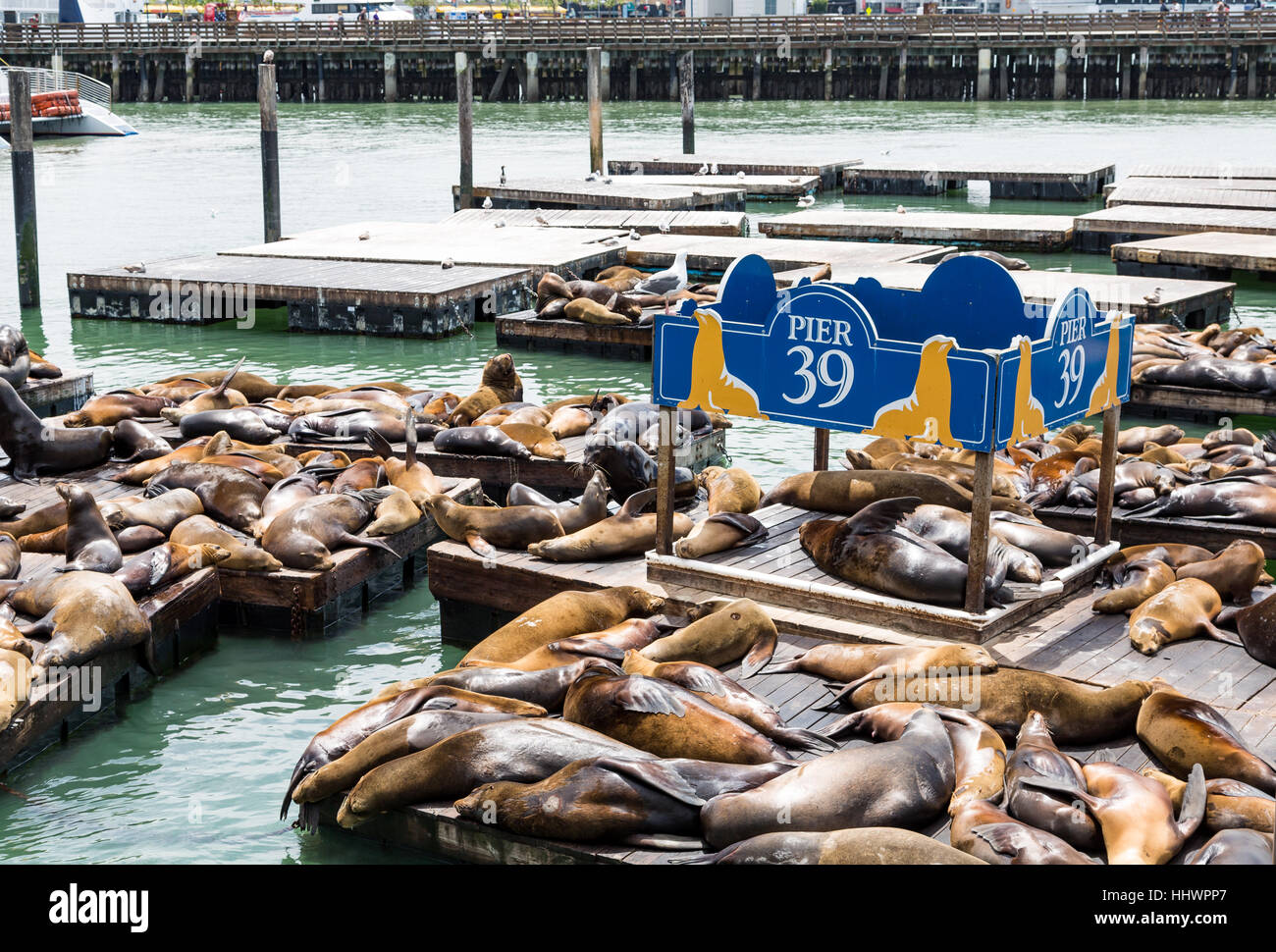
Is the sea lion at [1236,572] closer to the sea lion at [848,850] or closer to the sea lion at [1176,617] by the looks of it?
the sea lion at [1176,617]

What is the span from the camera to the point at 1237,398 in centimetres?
1152

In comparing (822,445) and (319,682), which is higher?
(822,445)

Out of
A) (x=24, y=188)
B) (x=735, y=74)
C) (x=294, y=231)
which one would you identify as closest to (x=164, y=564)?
(x=24, y=188)

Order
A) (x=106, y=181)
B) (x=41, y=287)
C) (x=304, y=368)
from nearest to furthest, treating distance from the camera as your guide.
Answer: (x=304, y=368), (x=41, y=287), (x=106, y=181)

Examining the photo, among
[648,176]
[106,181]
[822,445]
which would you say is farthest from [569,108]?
[822,445]

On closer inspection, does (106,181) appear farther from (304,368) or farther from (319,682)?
(319,682)

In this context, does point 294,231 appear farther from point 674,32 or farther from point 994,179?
point 674,32

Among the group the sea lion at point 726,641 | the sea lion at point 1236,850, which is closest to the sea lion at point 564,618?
the sea lion at point 726,641

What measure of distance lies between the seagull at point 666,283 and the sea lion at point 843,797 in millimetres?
10729

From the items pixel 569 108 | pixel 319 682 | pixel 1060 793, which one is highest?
pixel 569 108

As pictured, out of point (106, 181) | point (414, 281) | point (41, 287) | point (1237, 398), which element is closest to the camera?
point (1237, 398)

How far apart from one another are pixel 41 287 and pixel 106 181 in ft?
46.4

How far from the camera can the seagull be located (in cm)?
1524

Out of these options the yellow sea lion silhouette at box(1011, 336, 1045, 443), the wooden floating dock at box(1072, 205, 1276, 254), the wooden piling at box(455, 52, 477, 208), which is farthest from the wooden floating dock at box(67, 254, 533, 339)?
the yellow sea lion silhouette at box(1011, 336, 1045, 443)
